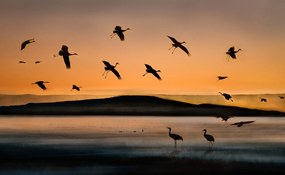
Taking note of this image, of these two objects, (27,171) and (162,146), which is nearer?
(27,171)

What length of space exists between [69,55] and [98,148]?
8.70 metres

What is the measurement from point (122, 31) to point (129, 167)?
379 centimetres

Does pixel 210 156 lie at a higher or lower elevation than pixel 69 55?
lower

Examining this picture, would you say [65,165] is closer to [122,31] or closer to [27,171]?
[27,171]

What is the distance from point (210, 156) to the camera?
874 inches

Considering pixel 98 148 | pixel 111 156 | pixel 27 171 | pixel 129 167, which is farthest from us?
pixel 98 148

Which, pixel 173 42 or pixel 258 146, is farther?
pixel 258 146

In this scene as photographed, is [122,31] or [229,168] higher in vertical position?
[122,31]

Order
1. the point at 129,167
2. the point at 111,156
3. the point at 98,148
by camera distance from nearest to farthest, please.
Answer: the point at 129,167 → the point at 111,156 → the point at 98,148

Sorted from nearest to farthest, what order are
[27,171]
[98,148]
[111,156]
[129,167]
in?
[27,171] < [129,167] < [111,156] < [98,148]

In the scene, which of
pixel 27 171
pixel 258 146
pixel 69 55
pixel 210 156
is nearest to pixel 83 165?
pixel 27 171

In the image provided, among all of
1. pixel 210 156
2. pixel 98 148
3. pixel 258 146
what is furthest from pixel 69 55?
pixel 258 146

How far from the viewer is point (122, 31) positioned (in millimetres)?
17828

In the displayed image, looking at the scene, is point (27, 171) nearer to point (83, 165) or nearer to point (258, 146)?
point (83, 165)
